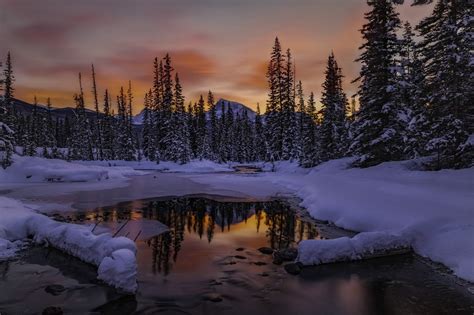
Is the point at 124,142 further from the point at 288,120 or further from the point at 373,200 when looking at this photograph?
the point at 373,200

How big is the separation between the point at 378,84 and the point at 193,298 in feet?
67.7

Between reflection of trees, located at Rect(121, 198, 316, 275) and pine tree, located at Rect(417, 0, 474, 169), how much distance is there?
8288 millimetres

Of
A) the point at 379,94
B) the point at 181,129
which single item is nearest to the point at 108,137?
the point at 181,129

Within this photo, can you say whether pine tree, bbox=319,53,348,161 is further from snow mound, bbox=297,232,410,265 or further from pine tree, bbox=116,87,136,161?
pine tree, bbox=116,87,136,161

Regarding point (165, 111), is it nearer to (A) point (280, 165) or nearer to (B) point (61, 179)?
(A) point (280, 165)

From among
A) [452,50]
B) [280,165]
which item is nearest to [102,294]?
[452,50]

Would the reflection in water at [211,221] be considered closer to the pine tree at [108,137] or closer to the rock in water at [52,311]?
the rock in water at [52,311]

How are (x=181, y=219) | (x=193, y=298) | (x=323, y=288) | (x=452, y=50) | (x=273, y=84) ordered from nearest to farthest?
1. (x=193, y=298)
2. (x=323, y=288)
3. (x=181, y=219)
4. (x=452, y=50)
5. (x=273, y=84)

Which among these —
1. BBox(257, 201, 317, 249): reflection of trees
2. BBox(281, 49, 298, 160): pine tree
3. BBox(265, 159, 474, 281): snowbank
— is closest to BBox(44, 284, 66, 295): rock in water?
BBox(257, 201, 317, 249): reflection of trees

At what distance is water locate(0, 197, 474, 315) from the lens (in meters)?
7.58

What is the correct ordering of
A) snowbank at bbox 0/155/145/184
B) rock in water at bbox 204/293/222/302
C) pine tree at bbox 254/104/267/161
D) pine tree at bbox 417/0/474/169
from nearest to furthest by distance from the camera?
rock in water at bbox 204/293/222/302
pine tree at bbox 417/0/474/169
snowbank at bbox 0/155/145/184
pine tree at bbox 254/104/267/161

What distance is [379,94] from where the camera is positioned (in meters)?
24.0

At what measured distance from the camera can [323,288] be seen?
8.80m

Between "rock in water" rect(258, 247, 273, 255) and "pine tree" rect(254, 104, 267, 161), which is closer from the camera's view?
"rock in water" rect(258, 247, 273, 255)
